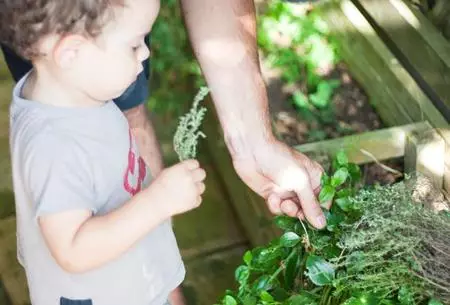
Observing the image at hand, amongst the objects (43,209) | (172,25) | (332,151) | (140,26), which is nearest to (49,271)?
(43,209)

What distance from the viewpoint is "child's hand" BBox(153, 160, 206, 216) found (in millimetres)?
1769

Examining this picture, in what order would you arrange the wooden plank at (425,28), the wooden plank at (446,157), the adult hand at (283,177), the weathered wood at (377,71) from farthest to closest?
the weathered wood at (377,71) < the wooden plank at (425,28) < the wooden plank at (446,157) < the adult hand at (283,177)

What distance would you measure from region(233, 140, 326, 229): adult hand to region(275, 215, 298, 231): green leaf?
2 centimetres

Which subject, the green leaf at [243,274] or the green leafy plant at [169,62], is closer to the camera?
the green leaf at [243,274]

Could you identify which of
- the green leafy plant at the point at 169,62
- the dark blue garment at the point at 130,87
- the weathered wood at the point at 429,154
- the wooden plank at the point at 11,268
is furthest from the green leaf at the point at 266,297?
the green leafy plant at the point at 169,62

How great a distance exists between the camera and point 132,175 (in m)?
1.90

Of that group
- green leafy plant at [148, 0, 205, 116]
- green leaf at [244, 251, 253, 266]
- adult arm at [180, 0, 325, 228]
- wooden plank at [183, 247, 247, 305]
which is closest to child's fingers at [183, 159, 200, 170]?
green leaf at [244, 251, 253, 266]

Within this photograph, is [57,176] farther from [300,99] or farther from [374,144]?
[300,99]

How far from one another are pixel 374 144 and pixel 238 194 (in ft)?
1.85

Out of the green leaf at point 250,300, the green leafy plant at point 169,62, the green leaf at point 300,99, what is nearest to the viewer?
the green leaf at point 250,300

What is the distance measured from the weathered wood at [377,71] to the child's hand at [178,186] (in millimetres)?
1169

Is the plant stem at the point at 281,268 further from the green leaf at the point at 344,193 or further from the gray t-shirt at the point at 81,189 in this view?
the gray t-shirt at the point at 81,189

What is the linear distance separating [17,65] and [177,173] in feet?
2.48

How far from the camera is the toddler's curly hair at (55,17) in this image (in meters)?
1.62
